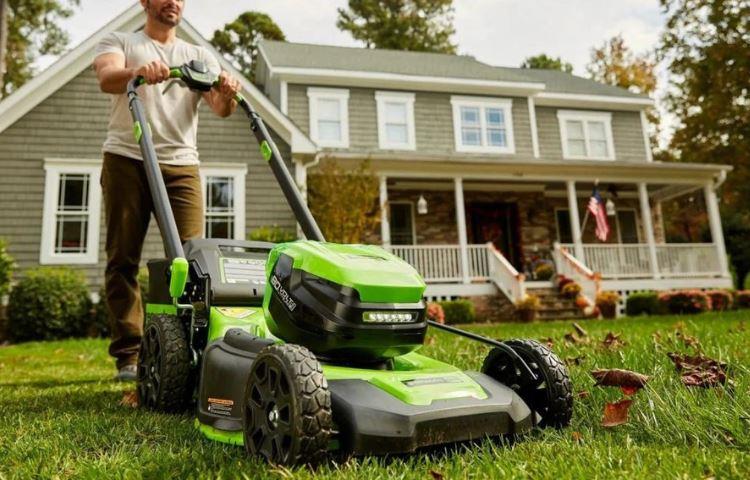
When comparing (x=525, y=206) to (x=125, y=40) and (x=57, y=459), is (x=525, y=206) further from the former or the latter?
(x=57, y=459)

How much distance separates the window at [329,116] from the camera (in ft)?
48.2

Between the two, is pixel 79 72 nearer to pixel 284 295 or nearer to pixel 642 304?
pixel 284 295

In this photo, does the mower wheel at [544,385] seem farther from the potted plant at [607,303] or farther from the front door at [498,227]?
the front door at [498,227]

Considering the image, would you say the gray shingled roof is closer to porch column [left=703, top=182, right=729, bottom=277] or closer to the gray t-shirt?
porch column [left=703, top=182, right=729, bottom=277]

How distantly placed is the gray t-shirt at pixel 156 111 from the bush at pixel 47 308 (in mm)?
7082

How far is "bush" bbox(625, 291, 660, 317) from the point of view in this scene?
42.2ft

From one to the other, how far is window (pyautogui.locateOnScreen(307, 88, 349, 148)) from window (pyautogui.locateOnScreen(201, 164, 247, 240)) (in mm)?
3234

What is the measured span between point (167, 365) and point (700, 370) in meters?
2.31

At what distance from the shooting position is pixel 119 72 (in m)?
3.16

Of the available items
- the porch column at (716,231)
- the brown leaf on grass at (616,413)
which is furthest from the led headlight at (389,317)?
the porch column at (716,231)

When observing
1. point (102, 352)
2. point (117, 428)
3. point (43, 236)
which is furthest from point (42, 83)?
point (117, 428)

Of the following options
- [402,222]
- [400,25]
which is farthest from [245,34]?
[402,222]

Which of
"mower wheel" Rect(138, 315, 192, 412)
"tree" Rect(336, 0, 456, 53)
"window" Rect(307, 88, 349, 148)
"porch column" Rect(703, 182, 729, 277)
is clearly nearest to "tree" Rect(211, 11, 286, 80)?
"tree" Rect(336, 0, 456, 53)

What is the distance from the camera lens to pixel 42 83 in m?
11.1
